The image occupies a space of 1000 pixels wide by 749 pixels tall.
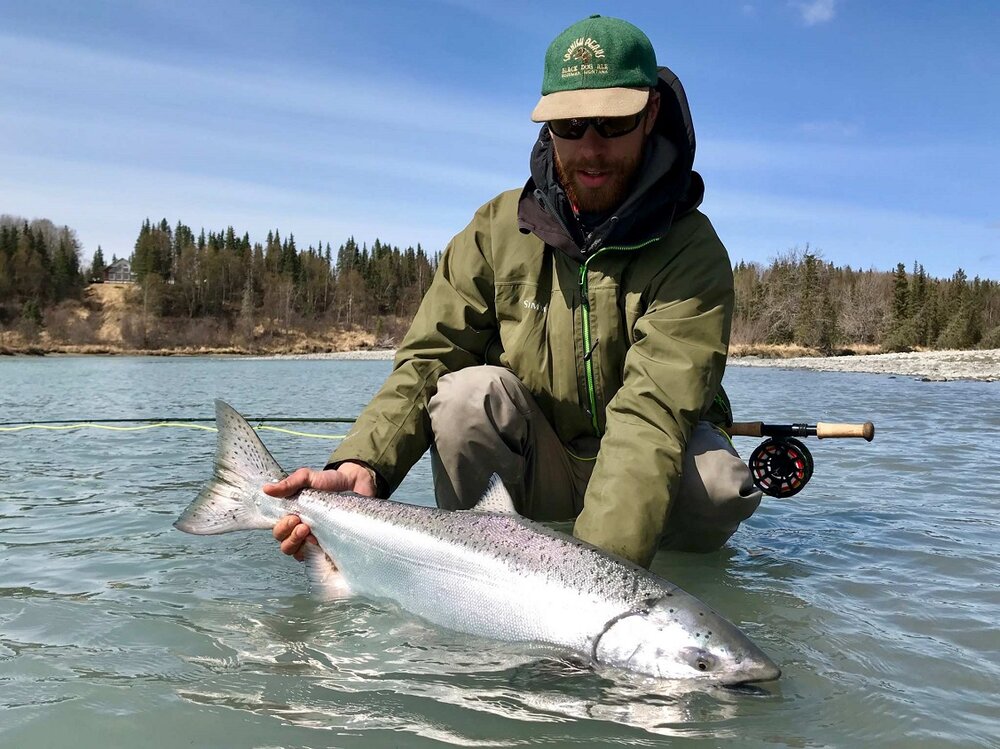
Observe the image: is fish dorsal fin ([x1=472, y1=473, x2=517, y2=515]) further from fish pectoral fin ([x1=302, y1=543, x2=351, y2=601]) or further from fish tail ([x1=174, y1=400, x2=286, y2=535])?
fish tail ([x1=174, y1=400, x2=286, y2=535])

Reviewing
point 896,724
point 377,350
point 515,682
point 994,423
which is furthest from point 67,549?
point 377,350

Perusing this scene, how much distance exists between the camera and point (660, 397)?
3166 millimetres

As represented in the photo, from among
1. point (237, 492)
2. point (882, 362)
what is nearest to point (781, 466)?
point (237, 492)

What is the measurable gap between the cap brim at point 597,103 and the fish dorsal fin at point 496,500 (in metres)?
1.42

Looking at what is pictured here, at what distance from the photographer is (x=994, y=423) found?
37.6ft

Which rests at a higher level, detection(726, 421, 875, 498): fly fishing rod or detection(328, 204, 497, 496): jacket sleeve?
detection(328, 204, 497, 496): jacket sleeve

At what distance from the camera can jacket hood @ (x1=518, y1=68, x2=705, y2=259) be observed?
11.4ft

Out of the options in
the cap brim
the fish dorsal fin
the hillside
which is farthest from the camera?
the hillside

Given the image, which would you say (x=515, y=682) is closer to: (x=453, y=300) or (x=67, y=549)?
(x=453, y=300)

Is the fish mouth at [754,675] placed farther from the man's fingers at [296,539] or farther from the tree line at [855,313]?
the tree line at [855,313]

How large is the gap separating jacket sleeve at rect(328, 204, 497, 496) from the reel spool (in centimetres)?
185

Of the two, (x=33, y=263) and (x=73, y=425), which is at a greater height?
(x=33, y=263)

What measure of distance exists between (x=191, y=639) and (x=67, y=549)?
5.62 ft

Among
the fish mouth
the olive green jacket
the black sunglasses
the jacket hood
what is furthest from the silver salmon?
the black sunglasses
